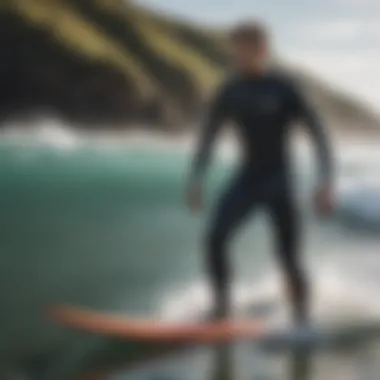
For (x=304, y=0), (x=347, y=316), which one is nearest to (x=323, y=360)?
(x=347, y=316)

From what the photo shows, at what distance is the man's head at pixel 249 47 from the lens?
1.41 metres

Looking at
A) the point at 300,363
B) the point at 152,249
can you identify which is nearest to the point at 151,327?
the point at 152,249

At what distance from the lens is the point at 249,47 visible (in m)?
1.41

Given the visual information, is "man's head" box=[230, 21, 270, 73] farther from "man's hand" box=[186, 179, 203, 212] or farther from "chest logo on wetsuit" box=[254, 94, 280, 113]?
"man's hand" box=[186, 179, 203, 212]

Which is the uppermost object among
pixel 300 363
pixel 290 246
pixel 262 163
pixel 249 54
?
pixel 249 54

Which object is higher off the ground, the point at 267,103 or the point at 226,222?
the point at 267,103

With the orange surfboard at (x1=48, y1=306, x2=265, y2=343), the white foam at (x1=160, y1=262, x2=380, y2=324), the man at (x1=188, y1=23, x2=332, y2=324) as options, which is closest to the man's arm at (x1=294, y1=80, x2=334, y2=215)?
the man at (x1=188, y1=23, x2=332, y2=324)

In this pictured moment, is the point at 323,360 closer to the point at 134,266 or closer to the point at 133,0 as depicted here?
the point at 134,266

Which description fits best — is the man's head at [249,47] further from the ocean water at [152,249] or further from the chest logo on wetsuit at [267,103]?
the ocean water at [152,249]

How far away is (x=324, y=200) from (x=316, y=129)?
4.7 inches

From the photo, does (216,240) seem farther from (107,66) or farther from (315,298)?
(107,66)

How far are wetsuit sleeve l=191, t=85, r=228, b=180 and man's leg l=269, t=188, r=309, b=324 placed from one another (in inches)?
5.2

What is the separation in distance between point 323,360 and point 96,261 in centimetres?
41

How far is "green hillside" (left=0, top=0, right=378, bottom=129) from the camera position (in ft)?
4.68
